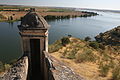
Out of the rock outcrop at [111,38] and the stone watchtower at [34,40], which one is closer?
the stone watchtower at [34,40]

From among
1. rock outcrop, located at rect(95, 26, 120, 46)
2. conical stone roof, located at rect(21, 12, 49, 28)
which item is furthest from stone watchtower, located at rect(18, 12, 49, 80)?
rock outcrop, located at rect(95, 26, 120, 46)

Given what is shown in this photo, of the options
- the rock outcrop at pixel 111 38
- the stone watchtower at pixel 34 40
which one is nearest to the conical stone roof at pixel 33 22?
the stone watchtower at pixel 34 40

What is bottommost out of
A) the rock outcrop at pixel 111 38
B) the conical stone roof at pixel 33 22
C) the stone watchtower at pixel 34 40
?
the rock outcrop at pixel 111 38

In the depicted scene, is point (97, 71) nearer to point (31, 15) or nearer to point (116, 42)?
point (31, 15)

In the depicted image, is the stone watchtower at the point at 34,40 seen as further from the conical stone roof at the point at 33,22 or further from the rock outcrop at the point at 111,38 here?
the rock outcrop at the point at 111,38

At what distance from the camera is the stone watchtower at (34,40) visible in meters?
5.11

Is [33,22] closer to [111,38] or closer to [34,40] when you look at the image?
[34,40]

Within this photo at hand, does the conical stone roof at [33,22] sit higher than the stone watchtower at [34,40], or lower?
higher

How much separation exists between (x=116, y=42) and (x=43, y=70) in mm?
25936

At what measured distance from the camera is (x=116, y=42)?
94.8ft

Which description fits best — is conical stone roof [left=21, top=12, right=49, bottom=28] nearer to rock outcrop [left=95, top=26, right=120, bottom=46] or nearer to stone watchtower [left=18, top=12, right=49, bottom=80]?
stone watchtower [left=18, top=12, right=49, bottom=80]

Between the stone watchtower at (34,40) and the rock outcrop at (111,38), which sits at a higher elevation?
the stone watchtower at (34,40)

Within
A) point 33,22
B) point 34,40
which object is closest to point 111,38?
point 34,40

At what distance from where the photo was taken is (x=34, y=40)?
5574mm
